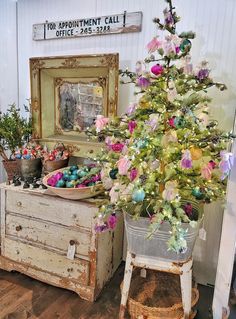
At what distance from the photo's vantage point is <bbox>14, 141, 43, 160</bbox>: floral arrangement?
6.17ft

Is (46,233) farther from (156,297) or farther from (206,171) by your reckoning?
(206,171)

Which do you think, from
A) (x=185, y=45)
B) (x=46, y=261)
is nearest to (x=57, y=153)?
(x=46, y=261)

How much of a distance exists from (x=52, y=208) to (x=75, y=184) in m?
0.25

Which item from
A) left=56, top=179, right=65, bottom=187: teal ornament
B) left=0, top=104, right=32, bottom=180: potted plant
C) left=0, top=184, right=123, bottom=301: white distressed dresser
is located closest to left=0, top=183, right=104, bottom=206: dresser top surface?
left=0, top=184, right=123, bottom=301: white distressed dresser

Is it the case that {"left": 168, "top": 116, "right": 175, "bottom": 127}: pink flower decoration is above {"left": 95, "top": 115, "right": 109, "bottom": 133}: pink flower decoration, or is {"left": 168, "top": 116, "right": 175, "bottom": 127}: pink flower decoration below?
above

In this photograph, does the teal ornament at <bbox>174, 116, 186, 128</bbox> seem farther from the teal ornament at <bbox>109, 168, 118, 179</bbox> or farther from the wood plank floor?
the wood plank floor

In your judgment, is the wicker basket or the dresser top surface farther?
the dresser top surface

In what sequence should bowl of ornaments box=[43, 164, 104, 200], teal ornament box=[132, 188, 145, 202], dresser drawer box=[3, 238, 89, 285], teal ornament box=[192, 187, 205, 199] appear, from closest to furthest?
1. teal ornament box=[132, 188, 145, 202]
2. teal ornament box=[192, 187, 205, 199]
3. bowl of ornaments box=[43, 164, 104, 200]
4. dresser drawer box=[3, 238, 89, 285]

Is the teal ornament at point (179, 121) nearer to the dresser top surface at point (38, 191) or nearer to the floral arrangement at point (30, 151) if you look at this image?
the dresser top surface at point (38, 191)

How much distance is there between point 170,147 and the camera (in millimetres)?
1039

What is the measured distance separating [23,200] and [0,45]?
4.46 ft

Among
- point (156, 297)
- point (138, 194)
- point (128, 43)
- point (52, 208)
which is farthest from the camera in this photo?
point (128, 43)

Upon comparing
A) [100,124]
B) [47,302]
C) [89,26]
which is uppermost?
[89,26]

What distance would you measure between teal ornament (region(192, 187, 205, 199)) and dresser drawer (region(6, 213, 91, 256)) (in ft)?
2.35
